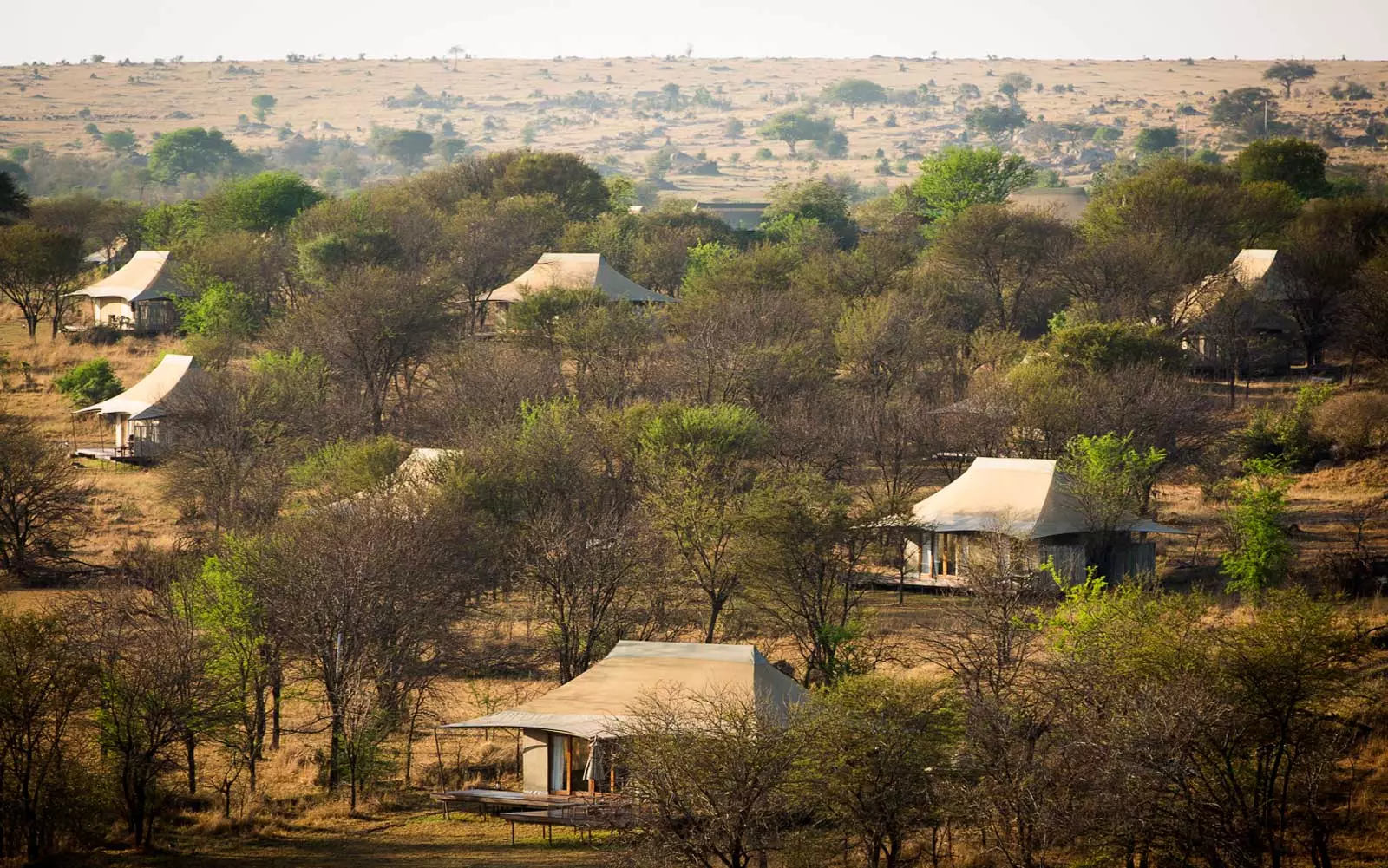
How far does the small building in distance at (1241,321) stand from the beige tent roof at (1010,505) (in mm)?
17121

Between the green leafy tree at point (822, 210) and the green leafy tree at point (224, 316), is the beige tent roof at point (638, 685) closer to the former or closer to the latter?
the green leafy tree at point (224, 316)

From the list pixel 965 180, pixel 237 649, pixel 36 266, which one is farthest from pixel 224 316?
pixel 965 180

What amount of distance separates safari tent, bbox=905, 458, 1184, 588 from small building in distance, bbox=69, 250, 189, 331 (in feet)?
126

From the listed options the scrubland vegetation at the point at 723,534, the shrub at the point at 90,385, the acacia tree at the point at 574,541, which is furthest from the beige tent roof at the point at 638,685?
the shrub at the point at 90,385

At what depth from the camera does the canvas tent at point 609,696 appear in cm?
2767

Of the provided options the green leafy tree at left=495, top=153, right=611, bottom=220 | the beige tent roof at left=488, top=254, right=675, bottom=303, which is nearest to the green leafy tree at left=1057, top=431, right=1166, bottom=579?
the beige tent roof at left=488, top=254, right=675, bottom=303

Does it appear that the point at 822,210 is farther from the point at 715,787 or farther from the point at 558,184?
the point at 715,787

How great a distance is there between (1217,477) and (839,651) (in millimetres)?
16129

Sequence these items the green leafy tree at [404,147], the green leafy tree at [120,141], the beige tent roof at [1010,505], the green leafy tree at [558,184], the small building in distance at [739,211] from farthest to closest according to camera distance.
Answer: the green leafy tree at [404,147], the green leafy tree at [120,141], the small building in distance at [739,211], the green leafy tree at [558,184], the beige tent roof at [1010,505]

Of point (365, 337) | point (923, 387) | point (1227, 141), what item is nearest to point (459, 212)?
point (365, 337)

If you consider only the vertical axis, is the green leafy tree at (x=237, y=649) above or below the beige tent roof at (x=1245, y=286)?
below

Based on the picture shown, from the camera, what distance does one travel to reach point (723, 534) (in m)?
35.7

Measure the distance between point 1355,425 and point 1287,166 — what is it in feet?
141

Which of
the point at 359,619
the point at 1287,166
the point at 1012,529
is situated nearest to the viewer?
the point at 359,619
